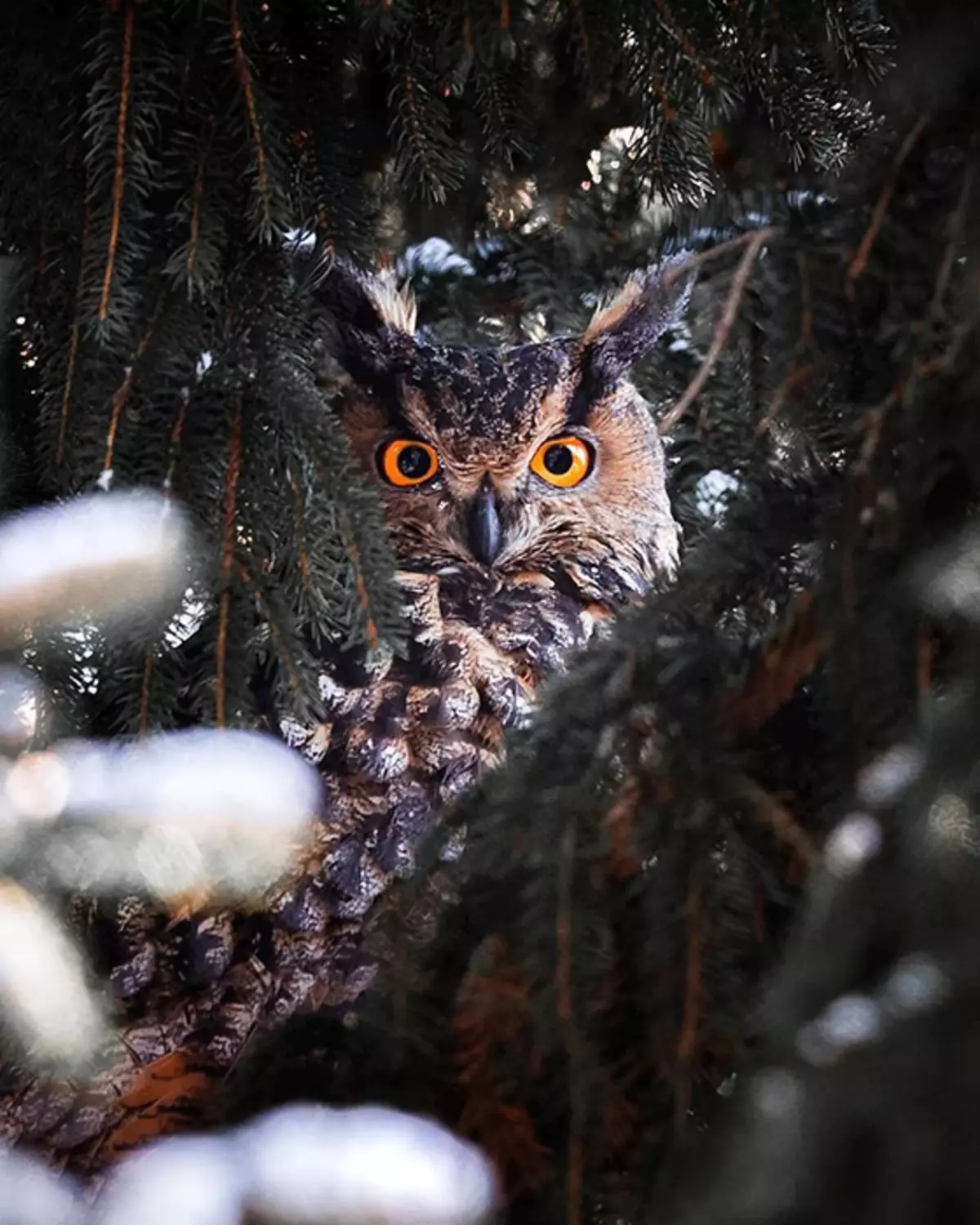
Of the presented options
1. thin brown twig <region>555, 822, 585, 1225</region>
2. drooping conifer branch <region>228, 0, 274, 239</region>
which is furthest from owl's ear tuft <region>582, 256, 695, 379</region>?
thin brown twig <region>555, 822, 585, 1225</region>

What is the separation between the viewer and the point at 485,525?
1.12 metres

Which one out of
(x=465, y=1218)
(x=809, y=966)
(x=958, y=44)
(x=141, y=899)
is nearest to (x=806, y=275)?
(x=958, y=44)

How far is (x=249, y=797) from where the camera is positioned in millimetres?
951

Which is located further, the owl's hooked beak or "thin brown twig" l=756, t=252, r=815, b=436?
the owl's hooked beak

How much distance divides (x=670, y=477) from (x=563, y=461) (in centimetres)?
10

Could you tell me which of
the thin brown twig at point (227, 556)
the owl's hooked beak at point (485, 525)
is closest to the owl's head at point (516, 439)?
the owl's hooked beak at point (485, 525)

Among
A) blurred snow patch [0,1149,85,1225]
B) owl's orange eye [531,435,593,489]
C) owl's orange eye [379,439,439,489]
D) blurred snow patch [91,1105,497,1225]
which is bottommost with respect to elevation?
blurred snow patch [0,1149,85,1225]

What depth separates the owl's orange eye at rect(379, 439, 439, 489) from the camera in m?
1.14

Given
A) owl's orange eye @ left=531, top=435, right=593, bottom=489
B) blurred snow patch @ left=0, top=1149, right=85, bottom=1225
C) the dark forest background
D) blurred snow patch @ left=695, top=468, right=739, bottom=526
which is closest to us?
the dark forest background

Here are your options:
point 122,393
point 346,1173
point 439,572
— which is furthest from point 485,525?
point 346,1173

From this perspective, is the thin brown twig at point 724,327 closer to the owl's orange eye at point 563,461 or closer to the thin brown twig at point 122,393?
A: the owl's orange eye at point 563,461

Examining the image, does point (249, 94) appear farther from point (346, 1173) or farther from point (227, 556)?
point (346, 1173)

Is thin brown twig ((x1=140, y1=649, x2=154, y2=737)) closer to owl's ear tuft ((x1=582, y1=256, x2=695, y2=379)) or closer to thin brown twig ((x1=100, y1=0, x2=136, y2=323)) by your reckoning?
thin brown twig ((x1=100, y1=0, x2=136, y2=323))

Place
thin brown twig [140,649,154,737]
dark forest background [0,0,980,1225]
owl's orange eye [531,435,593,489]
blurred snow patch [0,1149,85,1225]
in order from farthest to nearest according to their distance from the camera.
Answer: owl's orange eye [531,435,593,489]
thin brown twig [140,649,154,737]
blurred snow patch [0,1149,85,1225]
dark forest background [0,0,980,1225]
